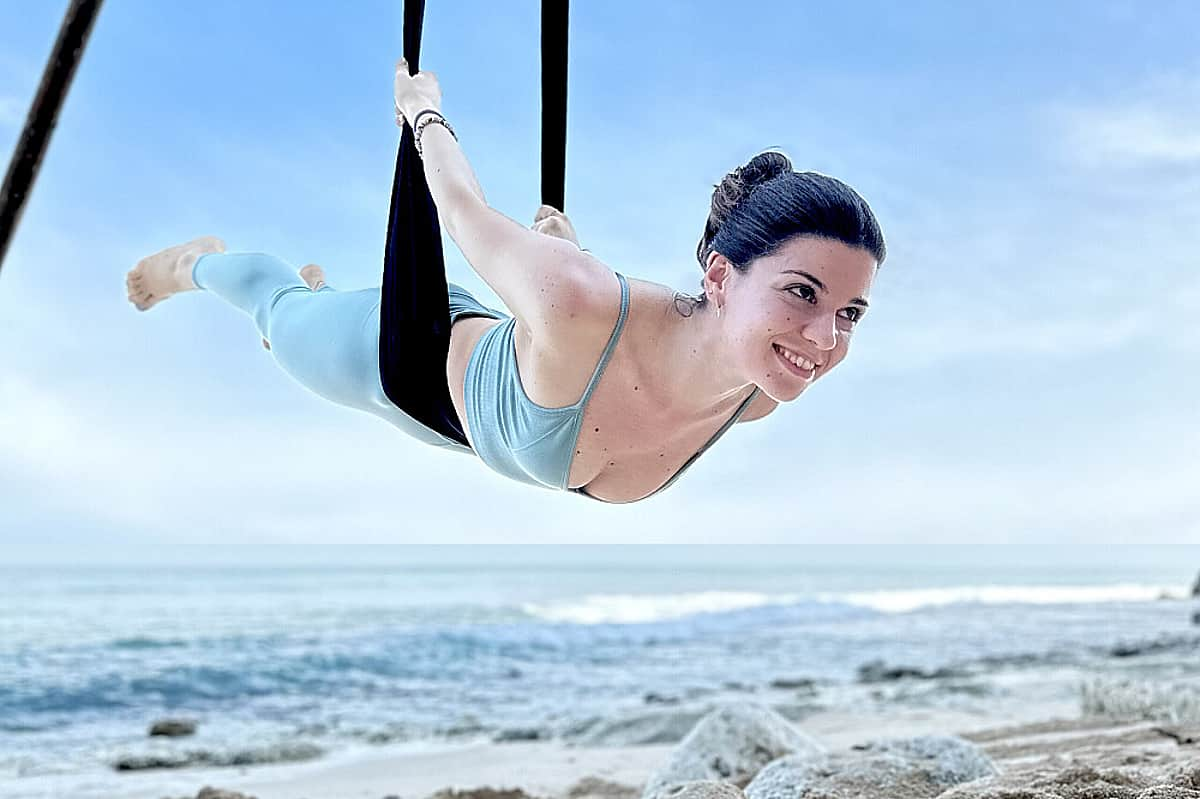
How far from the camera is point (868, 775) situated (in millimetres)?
2773

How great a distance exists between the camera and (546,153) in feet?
6.79

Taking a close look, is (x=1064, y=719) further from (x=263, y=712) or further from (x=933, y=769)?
(x=263, y=712)

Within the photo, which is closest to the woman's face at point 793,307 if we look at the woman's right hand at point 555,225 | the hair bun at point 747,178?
the hair bun at point 747,178

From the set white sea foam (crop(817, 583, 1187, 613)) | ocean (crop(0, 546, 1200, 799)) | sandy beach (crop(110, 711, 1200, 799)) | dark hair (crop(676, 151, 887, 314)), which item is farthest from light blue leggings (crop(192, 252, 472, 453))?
white sea foam (crop(817, 583, 1187, 613))

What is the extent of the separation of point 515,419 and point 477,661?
354 inches

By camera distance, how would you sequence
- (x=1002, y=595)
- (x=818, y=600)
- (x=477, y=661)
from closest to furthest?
(x=477, y=661) < (x=818, y=600) < (x=1002, y=595)

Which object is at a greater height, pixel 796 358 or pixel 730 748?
pixel 796 358

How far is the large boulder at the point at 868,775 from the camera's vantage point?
2.69 m

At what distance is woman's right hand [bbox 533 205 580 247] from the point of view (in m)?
2.02

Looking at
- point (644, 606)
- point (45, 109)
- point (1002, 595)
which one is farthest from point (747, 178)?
point (1002, 595)

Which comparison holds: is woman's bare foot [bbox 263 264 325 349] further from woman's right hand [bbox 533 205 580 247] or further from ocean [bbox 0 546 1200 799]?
ocean [bbox 0 546 1200 799]

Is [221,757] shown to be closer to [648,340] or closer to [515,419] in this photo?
[515,419]

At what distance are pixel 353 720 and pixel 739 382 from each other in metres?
6.37

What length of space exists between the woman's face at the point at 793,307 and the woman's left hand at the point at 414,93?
2.15 ft
